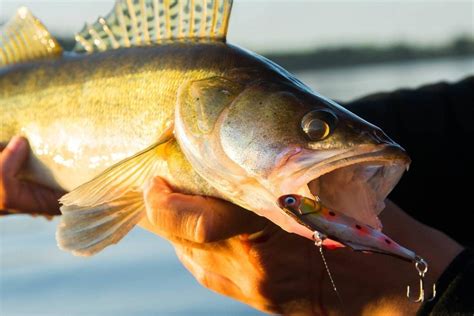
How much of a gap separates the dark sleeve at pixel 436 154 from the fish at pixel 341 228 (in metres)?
2.64

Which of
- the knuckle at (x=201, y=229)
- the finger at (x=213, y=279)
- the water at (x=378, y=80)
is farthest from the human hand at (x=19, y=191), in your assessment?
the water at (x=378, y=80)

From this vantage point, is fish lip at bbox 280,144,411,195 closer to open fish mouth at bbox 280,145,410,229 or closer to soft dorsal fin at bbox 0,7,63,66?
open fish mouth at bbox 280,145,410,229

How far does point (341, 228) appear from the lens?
7.84 feet

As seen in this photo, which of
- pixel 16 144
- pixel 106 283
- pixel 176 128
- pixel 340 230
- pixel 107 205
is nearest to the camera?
pixel 340 230

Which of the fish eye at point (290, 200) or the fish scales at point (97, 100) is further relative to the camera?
the fish scales at point (97, 100)

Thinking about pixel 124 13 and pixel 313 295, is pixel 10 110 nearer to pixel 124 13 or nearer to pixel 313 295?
pixel 124 13

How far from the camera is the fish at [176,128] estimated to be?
2648 mm

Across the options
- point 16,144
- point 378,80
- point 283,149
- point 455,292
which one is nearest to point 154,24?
point 16,144

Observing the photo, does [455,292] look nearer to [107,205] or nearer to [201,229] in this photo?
[201,229]

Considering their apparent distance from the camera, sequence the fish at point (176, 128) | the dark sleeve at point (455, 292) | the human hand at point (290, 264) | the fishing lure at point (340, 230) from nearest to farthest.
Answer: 1. the fishing lure at point (340, 230)
2. the fish at point (176, 128)
3. the human hand at point (290, 264)
4. the dark sleeve at point (455, 292)

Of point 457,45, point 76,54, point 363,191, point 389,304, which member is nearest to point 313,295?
point 389,304

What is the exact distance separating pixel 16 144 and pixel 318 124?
1.88m

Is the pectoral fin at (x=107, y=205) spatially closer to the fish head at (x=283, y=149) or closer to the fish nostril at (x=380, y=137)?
the fish head at (x=283, y=149)

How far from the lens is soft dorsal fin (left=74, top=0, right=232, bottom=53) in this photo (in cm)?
334
